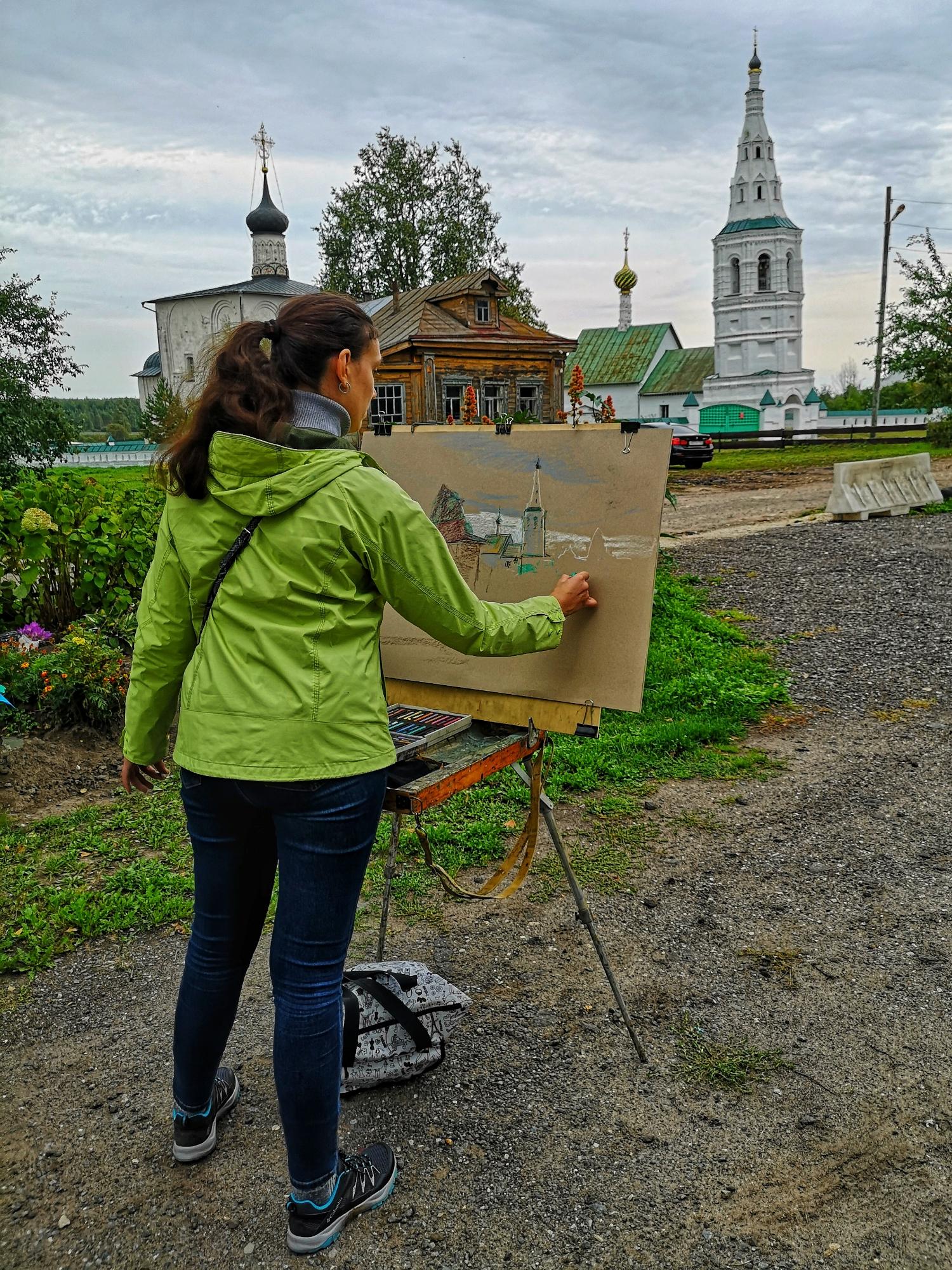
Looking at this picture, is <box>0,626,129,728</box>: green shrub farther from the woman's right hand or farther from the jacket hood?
the jacket hood

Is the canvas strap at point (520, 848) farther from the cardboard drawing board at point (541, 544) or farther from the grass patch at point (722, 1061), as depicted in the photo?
the grass patch at point (722, 1061)

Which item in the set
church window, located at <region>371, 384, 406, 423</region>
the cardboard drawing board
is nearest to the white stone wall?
church window, located at <region>371, 384, 406, 423</region>

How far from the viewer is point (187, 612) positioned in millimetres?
1846

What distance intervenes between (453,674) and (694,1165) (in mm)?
1419

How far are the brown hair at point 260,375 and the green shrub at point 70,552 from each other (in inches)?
155

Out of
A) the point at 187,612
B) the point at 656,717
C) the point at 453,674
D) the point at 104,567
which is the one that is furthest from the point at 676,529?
the point at 187,612

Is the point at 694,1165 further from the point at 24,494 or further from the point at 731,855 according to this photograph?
the point at 24,494

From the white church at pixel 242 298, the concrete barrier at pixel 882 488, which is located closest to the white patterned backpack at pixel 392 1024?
the concrete barrier at pixel 882 488

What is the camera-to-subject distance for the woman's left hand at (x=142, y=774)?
2.09 meters

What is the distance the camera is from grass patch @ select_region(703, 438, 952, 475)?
2536cm

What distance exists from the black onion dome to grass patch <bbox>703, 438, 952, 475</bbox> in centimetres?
2273

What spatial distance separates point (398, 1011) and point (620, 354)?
53501 millimetres

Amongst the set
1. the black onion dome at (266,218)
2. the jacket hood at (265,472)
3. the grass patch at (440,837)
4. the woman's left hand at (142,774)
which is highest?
the black onion dome at (266,218)

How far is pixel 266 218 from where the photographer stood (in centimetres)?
4144
